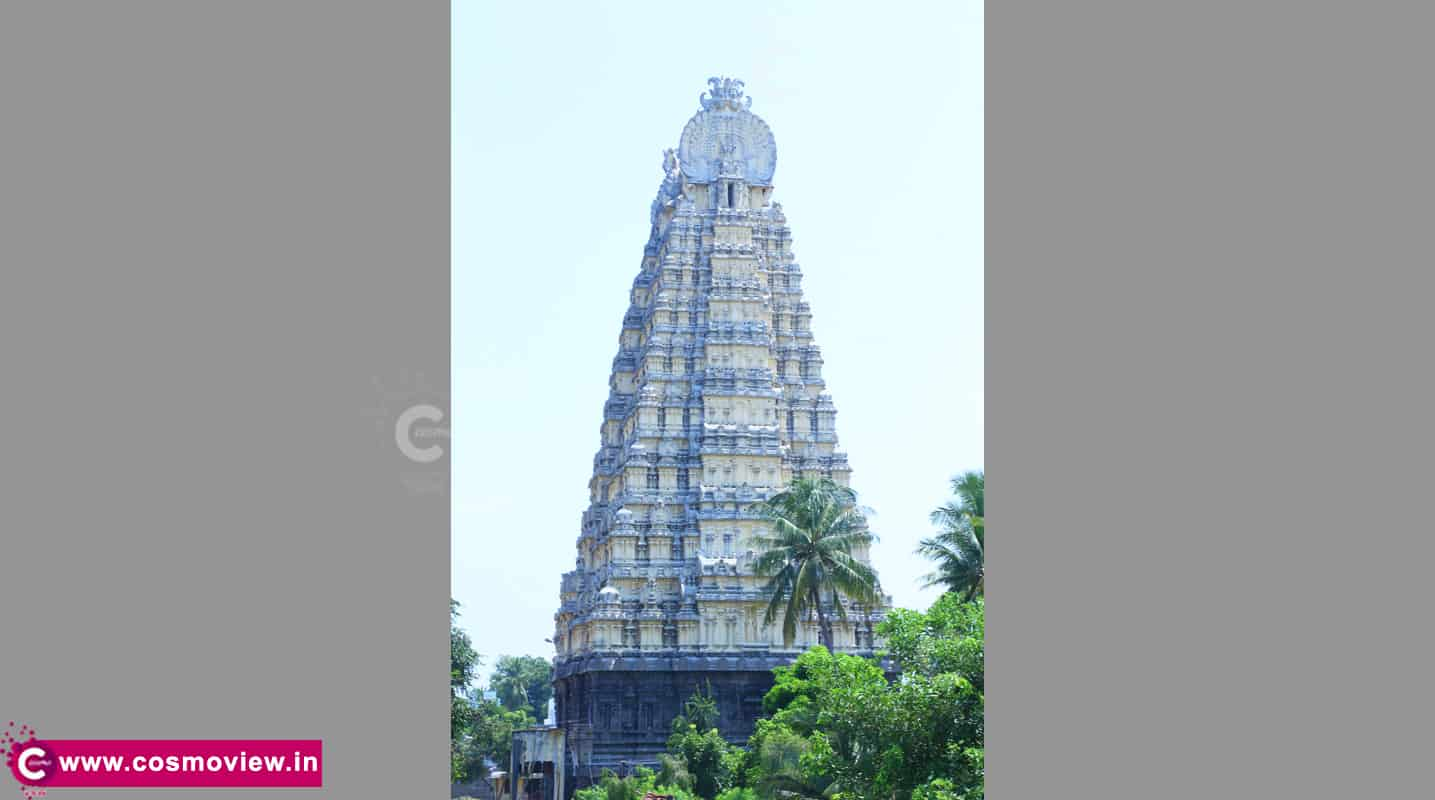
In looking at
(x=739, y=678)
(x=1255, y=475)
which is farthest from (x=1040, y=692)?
(x=739, y=678)

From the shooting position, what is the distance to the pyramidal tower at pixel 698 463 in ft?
179

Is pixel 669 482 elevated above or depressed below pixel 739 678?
above

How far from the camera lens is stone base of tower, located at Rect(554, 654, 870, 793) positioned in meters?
53.7

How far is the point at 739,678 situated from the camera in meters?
54.2

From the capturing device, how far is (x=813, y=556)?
→ 1905 inches

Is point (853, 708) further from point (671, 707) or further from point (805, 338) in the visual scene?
point (805, 338)

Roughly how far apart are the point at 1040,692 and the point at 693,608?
42.7 m
